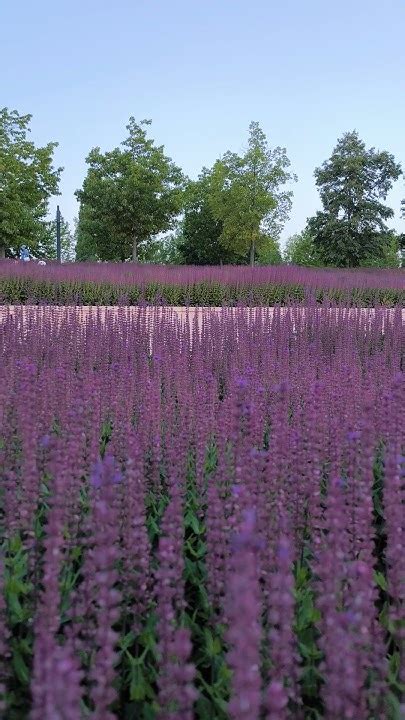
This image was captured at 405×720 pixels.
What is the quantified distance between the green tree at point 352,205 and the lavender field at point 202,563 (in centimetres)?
5456

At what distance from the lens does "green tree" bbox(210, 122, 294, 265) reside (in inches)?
1853

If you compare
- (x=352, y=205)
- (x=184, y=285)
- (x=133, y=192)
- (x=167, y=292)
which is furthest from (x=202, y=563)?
(x=352, y=205)

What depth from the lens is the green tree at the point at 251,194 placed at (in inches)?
1853

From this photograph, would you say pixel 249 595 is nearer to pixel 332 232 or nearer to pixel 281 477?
pixel 281 477

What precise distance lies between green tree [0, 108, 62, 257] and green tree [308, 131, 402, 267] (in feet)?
75.2

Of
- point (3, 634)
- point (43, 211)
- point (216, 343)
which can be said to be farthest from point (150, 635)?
point (43, 211)

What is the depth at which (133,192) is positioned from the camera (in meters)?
43.9

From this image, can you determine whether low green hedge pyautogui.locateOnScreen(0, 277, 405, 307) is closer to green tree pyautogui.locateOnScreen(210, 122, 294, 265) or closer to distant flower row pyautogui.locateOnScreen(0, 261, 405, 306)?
distant flower row pyautogui.locateOnScreen(0, 261, 405, 306)

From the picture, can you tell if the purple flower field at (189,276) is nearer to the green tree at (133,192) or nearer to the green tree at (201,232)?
the green tree at (133,192)

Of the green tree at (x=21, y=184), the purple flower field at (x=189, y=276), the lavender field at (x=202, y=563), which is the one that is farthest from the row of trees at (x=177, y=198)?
the lavender field at (x=202, y=563)

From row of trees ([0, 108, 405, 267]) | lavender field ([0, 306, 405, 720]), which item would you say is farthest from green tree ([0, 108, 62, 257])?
lavender field ([0, 306, 405, 720])

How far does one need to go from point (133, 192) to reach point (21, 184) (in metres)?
6.48

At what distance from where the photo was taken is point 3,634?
1.97m

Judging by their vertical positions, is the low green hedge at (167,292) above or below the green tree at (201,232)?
below
